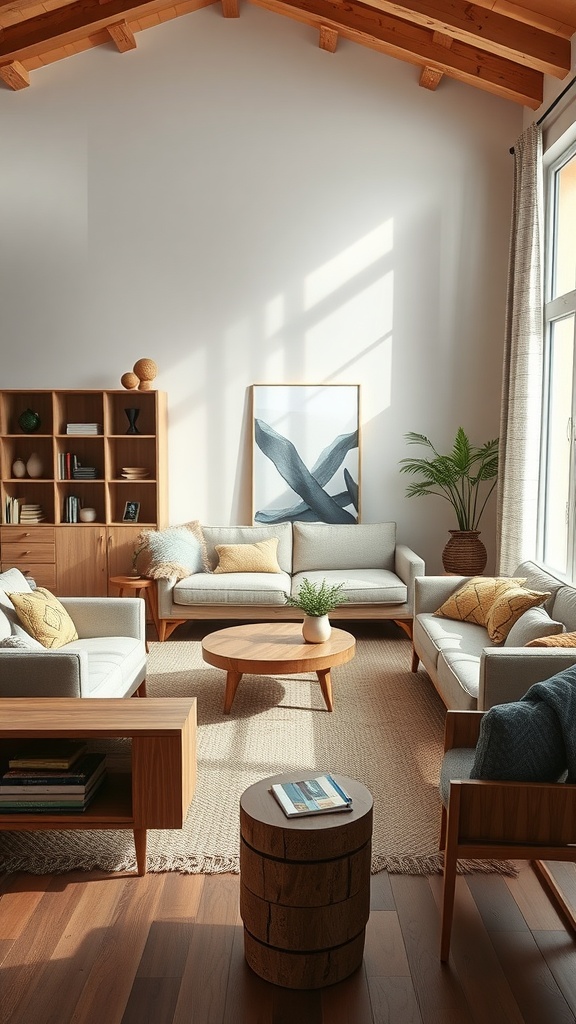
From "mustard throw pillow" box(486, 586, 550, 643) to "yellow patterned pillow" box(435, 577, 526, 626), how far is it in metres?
0.37

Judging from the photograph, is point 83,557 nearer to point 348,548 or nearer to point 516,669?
point 348,548

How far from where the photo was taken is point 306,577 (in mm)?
6391

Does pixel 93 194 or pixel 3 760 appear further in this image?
pixel 93 194

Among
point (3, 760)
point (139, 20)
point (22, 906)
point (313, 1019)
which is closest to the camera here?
point (313, 1019)

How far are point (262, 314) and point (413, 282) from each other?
124 cm

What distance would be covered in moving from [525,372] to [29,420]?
12.3ft

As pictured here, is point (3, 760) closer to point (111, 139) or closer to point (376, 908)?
point (376, 908)

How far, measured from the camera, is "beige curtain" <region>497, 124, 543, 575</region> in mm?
5781

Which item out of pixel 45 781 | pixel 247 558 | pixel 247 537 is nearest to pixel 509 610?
pixel 45 781

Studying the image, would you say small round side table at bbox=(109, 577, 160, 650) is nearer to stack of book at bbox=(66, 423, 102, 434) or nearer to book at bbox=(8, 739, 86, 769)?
stack of book at bbox=(66, 423, 102, 434)

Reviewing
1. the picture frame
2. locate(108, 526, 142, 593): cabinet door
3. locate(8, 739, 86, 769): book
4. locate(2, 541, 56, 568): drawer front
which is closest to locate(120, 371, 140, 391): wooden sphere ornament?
the picture frame

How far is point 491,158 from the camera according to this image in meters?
6.75

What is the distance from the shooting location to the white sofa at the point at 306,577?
604cm

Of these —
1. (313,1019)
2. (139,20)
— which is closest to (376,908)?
(313,1019)
